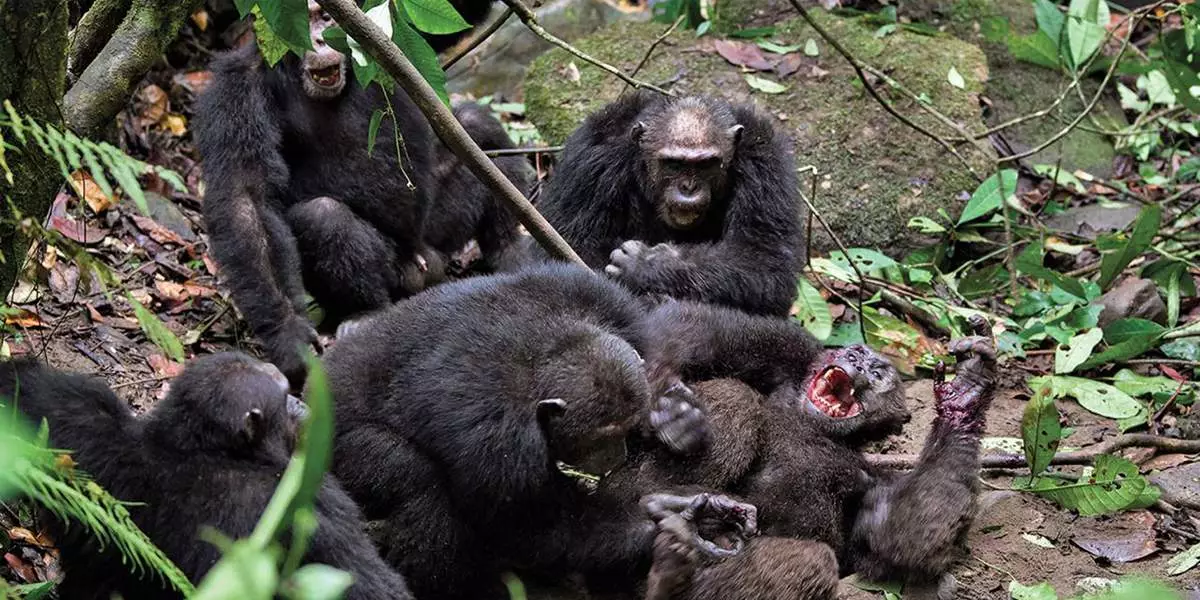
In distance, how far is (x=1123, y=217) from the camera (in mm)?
10242

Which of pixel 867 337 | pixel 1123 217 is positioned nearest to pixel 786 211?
pixel 867 337

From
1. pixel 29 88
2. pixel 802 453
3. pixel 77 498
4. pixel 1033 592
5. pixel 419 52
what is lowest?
pixel 1033 592

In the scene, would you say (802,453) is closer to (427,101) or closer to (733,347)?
(733,347)

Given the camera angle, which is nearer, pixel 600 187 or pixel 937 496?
pixel 937 496

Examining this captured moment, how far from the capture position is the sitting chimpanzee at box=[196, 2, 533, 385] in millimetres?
7531

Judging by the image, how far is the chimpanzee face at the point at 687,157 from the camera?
740cm

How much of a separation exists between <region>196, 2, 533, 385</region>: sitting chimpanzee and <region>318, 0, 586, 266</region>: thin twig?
2.02 m

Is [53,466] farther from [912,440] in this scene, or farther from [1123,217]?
[1123,217]

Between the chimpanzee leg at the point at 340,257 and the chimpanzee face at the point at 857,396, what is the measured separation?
125 inches

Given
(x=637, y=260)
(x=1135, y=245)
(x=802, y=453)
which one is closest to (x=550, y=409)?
(x=802, y=453)

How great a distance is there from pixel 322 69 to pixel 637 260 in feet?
7.89

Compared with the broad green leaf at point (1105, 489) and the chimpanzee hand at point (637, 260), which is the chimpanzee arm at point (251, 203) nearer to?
the chimpanzee hand at point (637, 260)

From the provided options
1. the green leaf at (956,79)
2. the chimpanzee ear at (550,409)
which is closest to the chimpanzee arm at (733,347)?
the chimpanzee ear at (550,409)

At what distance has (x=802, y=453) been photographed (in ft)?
19.5
